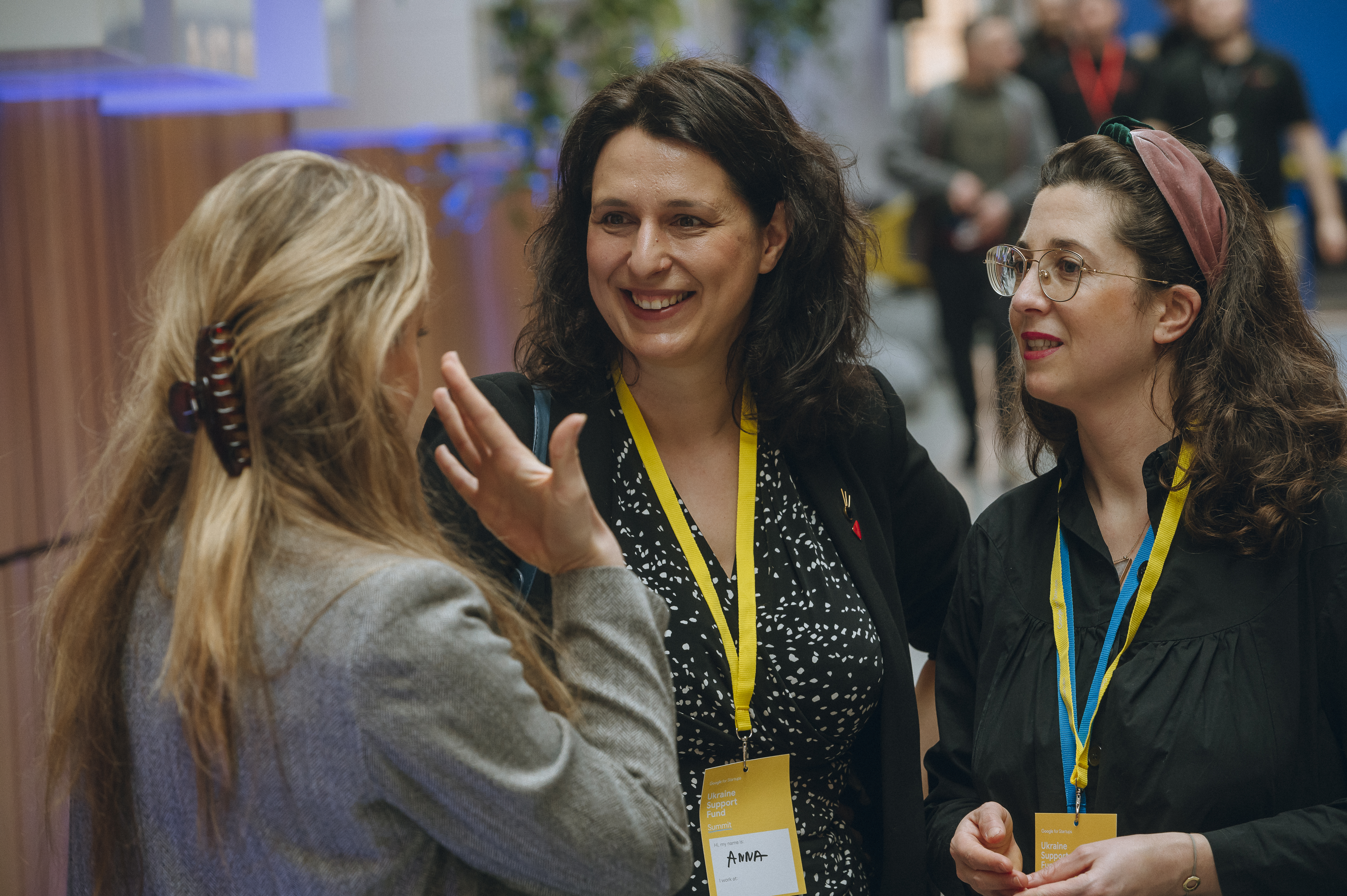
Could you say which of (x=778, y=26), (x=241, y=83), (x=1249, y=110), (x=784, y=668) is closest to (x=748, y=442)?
(x=784, y=668)

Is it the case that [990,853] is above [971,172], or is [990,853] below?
below

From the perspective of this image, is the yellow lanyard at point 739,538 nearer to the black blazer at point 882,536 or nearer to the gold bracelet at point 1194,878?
the black blazer at point 882,536

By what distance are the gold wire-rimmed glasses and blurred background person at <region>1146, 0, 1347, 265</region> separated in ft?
13.8

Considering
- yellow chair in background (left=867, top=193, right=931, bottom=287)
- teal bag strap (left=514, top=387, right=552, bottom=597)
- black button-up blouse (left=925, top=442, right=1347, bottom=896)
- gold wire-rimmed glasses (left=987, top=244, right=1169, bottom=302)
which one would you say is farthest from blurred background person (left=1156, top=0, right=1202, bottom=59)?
teal bag strap (left=514, top=387, right=552, bottom=597)

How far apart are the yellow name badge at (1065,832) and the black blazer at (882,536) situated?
0.27m

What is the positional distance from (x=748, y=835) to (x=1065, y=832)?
44 cm

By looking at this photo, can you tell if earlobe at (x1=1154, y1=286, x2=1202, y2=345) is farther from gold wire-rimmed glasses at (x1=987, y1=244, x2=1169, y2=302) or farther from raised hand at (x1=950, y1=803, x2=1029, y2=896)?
raised hand at (x1=950, y1=803, x2=1029, y2=896)

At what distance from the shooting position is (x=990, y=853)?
1.62 metres

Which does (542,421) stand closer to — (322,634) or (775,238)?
(775,238)

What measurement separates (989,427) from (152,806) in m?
6.13

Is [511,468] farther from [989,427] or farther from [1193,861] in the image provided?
[989,427]

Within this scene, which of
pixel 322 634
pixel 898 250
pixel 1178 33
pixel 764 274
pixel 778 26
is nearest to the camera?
pixel 322 634

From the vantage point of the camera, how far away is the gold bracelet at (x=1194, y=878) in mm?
1514

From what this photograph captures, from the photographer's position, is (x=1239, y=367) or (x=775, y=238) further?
(x=775, y=238)
